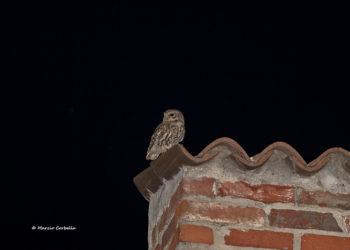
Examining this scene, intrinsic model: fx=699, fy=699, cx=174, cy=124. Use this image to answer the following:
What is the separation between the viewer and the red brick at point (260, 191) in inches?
113

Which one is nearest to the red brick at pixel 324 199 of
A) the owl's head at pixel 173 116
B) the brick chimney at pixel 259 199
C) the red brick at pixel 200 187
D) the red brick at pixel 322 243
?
the brick chimney at pixel 259 199

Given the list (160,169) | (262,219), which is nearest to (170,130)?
(160,169)

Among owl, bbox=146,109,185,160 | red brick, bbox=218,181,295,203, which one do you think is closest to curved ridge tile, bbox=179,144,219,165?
red brick, bbox=218,181,295,203

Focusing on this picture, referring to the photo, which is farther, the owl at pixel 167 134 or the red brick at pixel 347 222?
the owl at pixel 167 134

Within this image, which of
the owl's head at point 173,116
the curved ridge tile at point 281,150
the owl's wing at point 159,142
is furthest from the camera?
the owl's head at point 173,116

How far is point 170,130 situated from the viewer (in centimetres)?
573

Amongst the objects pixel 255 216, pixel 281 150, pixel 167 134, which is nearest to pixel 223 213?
pixel 255 216

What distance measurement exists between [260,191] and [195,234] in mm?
331

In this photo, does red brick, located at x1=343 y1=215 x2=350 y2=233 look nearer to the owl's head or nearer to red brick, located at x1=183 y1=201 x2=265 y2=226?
red brick, located at x1=183 y1=201 x2=265 y2=226

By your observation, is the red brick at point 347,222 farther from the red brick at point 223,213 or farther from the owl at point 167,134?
the owl at point 167,134

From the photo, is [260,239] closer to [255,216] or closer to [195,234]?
[255,216]

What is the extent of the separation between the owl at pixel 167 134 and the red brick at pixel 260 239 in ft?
8.98

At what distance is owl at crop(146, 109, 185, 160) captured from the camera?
5.55m

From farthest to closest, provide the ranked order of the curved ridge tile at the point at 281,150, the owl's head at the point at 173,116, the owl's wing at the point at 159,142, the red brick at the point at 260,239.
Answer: the owl's head at the point at 173,116 → the owl's wing at the point at 159,142 → the curved ridge tile at the point at 281,150 → the red brick at the point at 260,239
